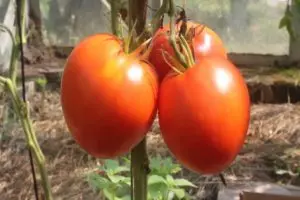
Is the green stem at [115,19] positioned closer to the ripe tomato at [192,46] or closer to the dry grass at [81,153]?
the ripe tomato at [192,46]

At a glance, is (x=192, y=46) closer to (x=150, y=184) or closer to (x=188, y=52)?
(x=188, y=52)

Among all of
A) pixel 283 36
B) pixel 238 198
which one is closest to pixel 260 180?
pixel 238 198

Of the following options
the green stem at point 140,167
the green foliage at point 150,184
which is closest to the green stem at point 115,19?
the green stem at point 140,167

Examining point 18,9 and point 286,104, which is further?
point 286,104

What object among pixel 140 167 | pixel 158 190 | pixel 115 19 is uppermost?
pixel 115 19

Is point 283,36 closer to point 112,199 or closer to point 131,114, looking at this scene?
point 112,199

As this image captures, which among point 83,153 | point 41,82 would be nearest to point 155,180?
point 83,153
